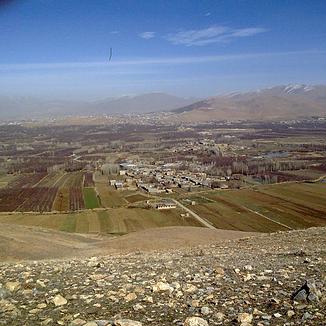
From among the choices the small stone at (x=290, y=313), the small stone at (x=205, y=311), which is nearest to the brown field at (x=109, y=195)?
the small stone at (x=205, y=311)

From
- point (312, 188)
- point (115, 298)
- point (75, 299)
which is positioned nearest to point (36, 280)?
point (75, 299)

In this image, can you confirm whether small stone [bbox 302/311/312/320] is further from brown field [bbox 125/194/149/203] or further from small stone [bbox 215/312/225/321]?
brown field [bbox 125/194/149/203]

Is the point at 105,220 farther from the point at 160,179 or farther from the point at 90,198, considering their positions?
the point at 160,179

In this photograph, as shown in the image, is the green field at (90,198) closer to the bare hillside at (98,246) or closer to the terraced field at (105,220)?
the terraced field at (105,220)

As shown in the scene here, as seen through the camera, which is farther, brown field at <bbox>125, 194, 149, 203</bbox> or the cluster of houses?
the cluster of houses

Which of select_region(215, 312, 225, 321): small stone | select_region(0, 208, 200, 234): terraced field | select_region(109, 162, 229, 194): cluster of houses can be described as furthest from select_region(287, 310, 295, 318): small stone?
select_region(109, 162, 229, 194): cluster of houses

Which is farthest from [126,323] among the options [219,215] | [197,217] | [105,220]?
[219,215]
